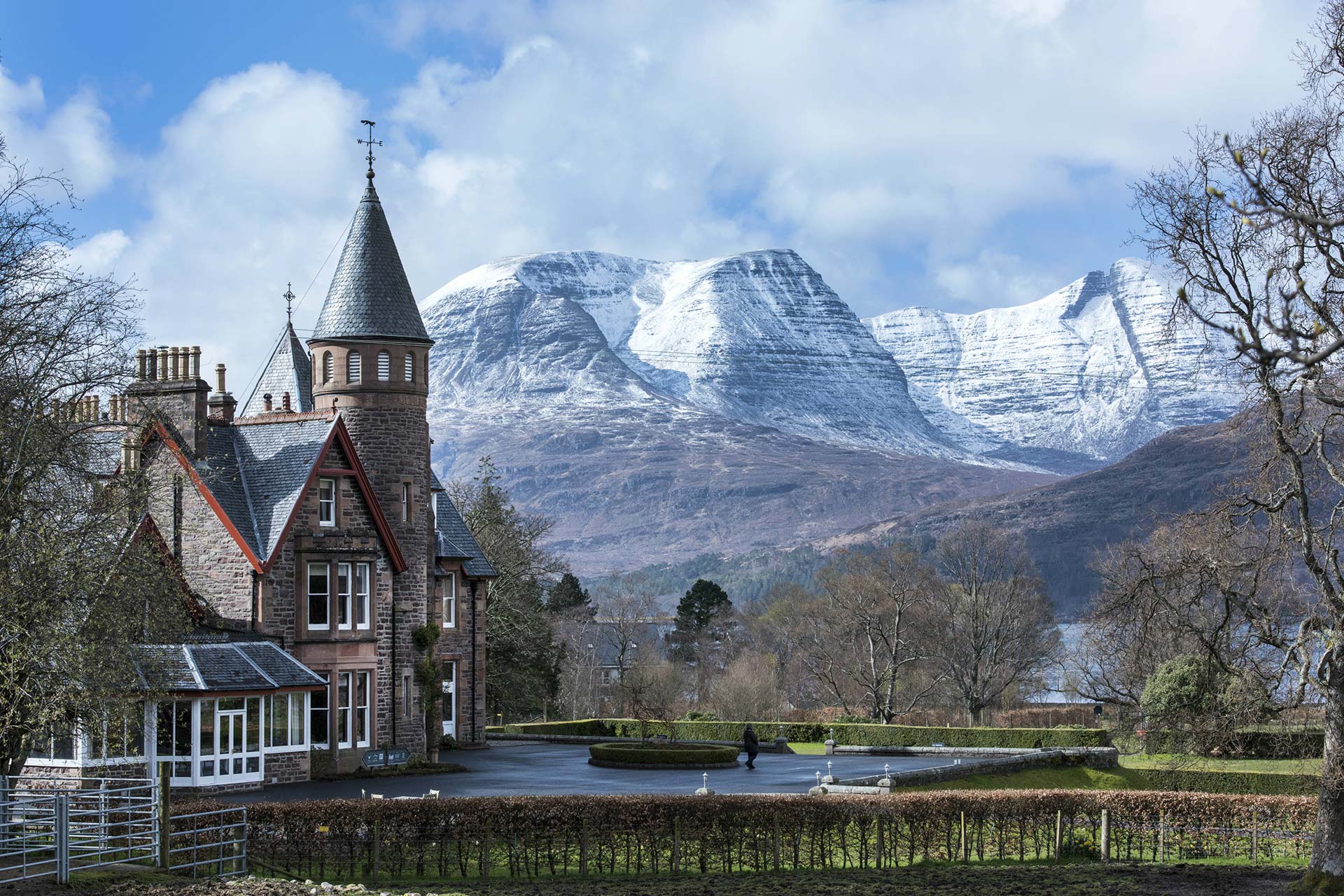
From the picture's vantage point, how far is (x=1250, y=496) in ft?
74.4

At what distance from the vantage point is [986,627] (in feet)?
250

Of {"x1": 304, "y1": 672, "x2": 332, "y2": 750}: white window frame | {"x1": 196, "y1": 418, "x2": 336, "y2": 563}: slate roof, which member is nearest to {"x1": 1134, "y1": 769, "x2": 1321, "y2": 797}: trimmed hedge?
{"x1": 304, "y1": 672, "x2": 332, "y2": 750}: white window frame

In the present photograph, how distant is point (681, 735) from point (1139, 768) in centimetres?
1855

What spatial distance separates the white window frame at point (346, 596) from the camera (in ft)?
134

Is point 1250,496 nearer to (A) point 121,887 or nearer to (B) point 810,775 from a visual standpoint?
(A) point 121,887

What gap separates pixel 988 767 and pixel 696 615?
85384mm

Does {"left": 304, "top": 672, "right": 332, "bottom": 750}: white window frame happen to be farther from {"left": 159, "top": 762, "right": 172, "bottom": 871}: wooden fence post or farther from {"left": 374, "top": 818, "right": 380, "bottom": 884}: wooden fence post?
{"left": 159, "top": 762, "right": 172, "bottom": 871}: wooden fence post

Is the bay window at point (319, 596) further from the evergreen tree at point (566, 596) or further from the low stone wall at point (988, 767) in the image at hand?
the evergreen tree at point (566, 596)

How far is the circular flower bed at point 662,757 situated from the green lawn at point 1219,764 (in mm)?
12991

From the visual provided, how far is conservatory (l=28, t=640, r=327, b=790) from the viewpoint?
113 ft

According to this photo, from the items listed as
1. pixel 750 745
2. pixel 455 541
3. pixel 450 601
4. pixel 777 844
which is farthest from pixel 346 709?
pixel 777 844

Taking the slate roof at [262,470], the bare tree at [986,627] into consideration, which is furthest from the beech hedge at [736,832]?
the bare tree at [986,627]

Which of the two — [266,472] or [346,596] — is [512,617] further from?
[266,472]

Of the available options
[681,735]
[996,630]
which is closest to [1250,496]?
[681,735]
